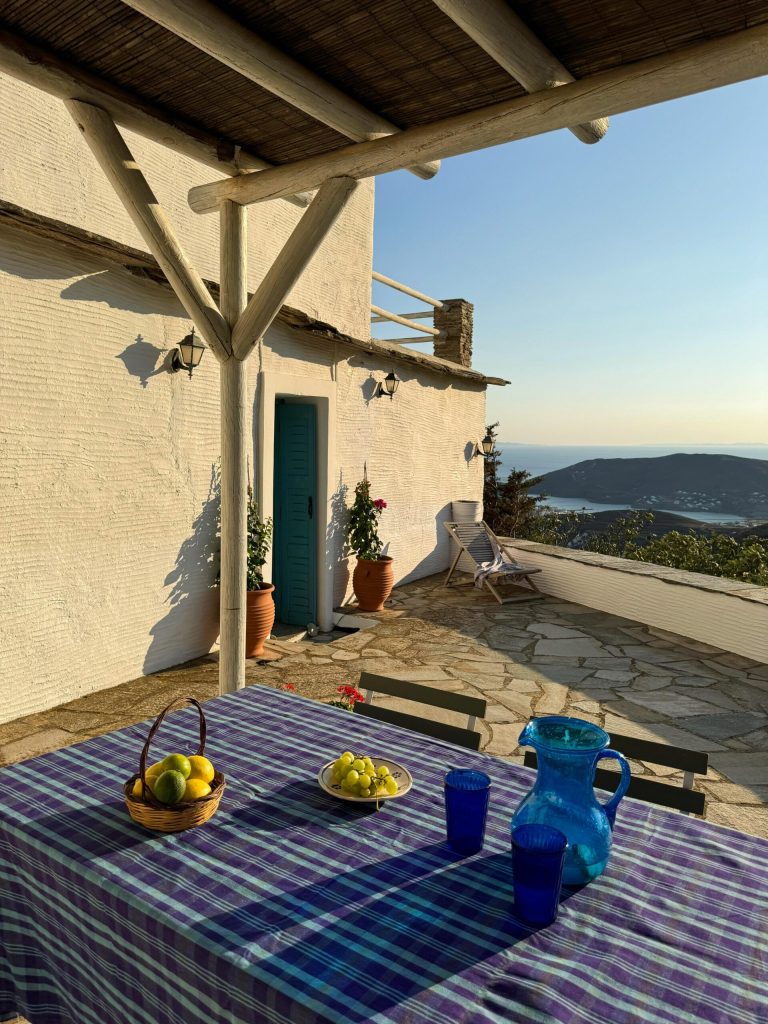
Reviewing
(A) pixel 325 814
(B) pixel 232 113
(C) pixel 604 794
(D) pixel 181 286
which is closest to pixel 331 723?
(A) pixel 325 814

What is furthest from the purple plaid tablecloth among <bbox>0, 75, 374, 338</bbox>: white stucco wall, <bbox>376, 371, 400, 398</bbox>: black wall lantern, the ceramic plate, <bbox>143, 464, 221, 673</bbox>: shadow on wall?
<bbox>376, 371, 400, 398</bbox>: black wall lantern

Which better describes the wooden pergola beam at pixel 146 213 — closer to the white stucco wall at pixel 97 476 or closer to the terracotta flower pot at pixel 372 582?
the white stucco wall at pixel 97 476

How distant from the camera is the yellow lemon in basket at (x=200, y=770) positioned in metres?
1.97

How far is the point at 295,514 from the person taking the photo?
7.57m

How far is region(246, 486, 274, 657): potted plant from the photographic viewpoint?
6.10 m

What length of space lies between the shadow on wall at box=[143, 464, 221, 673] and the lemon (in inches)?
157

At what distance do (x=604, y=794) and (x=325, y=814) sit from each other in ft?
2.82

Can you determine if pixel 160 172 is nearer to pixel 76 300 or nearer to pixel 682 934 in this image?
pixel 76 300

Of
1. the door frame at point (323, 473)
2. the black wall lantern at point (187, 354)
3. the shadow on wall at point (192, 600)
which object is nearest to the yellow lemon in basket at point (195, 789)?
the shadow on wall at point (192, 600)

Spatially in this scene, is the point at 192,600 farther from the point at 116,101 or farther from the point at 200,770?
the point at 200,770

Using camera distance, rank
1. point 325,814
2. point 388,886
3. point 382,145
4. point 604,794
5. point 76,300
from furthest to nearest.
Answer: point 76,300, point 382,145, point 604,794, point 325,814, point 388,886

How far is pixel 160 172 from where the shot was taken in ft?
18.8

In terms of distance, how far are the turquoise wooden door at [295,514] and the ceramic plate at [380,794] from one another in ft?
17.2

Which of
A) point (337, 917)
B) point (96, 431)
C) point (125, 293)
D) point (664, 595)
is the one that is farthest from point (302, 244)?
point (664, 595)
